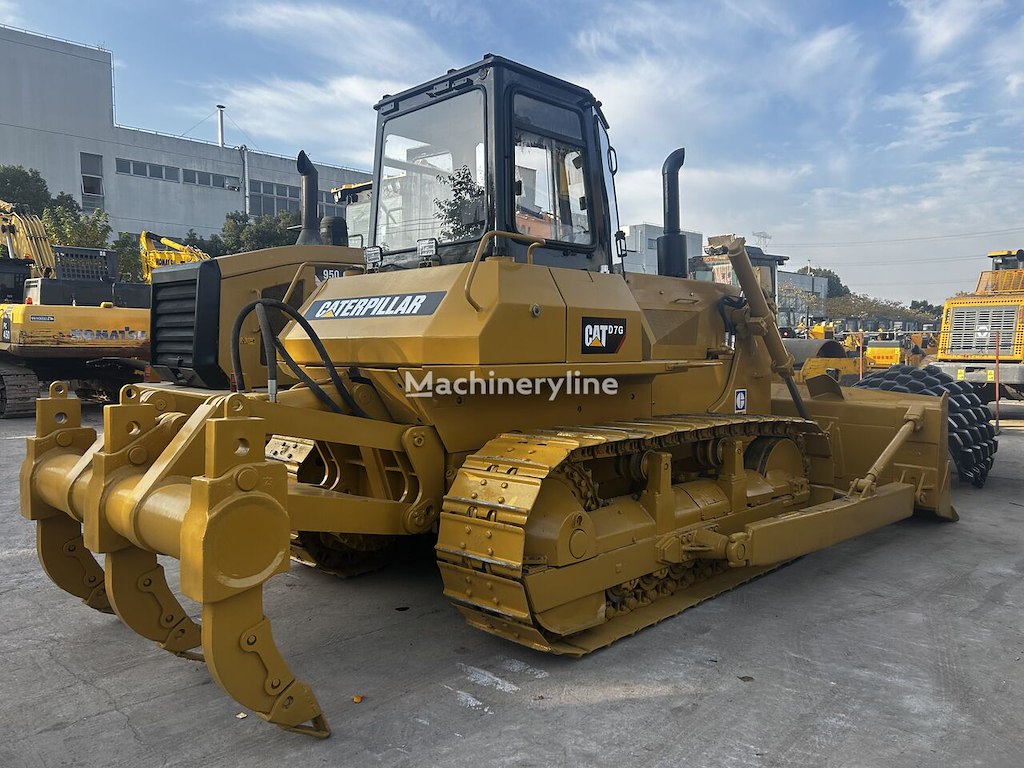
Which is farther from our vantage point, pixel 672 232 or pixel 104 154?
pixel 104 154

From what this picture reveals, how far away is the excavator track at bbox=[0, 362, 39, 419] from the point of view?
45.2 ft

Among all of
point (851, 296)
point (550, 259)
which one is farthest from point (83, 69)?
point (851, 296)

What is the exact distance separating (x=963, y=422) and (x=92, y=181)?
4568cm

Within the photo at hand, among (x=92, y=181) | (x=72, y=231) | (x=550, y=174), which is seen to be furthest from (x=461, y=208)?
(x=92, y=181)

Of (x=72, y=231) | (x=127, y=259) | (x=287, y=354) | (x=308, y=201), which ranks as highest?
(x=72, y=231)

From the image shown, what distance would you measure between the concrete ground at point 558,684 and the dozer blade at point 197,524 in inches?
10.1

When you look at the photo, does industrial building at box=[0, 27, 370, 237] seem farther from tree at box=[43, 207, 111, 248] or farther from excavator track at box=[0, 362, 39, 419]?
excavator track at box=[0, 362, 39, 419]

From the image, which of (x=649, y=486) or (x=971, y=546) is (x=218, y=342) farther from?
(x=971, y=546)

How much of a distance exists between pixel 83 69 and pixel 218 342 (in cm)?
4463

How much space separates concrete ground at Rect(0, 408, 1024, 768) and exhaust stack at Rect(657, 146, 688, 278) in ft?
7.77

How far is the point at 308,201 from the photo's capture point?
7172 mm

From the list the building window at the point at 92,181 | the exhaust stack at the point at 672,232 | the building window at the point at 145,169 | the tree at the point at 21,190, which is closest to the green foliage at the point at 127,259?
the tree at the point at 21,190

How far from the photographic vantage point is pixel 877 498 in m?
5.56

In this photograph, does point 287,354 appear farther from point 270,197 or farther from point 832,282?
point 832,282
